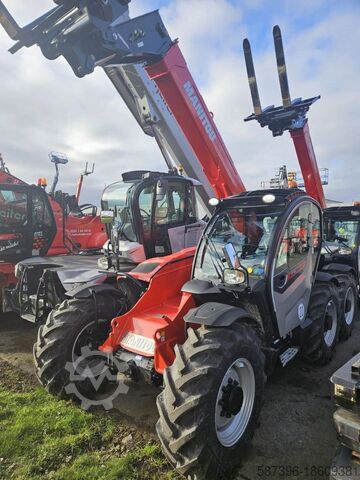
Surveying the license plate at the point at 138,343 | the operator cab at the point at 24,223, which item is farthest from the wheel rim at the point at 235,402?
the operator cab at the point at 24,223

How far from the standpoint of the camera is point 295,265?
3.89 metres

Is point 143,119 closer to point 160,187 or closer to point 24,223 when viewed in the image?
point 160,187

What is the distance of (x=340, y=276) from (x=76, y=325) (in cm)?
396

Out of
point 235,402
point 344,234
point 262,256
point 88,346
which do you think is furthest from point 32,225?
point 344,234

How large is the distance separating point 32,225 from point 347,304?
610cm

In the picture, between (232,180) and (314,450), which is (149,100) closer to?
(232,180)

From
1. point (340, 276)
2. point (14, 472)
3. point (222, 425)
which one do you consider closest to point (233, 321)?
point (222, 425)

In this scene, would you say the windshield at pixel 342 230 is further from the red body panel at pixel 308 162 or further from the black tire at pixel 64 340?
the black tire at pixel 64 340

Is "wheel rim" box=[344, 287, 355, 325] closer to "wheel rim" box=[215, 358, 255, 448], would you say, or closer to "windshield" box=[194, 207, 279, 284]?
"windshield" box=[194, 207, 279, 284]

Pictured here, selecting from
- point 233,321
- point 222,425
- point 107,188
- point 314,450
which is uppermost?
point 107,188

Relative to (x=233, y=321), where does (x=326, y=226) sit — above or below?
above

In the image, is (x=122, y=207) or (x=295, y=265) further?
(x=122, y=207)

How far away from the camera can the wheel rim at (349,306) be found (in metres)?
5.41

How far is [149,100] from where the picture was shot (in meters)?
6.69
